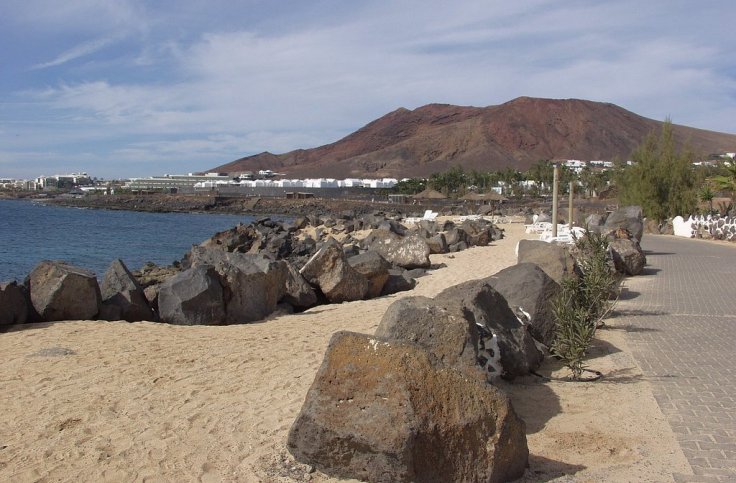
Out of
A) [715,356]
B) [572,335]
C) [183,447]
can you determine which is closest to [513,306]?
[572,335]

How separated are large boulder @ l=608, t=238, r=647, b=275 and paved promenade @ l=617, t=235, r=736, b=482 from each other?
0.37 m

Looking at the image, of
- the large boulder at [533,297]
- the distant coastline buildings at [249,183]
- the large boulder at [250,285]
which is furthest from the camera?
the distant coastline buildings at [249,183]

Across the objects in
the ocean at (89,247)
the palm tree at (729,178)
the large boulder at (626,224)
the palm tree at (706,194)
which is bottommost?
the ocean at (89,247)

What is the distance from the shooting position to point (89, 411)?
19.1 ft

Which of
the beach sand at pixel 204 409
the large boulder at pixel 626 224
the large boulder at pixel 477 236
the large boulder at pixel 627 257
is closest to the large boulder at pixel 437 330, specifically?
the beach sand at pixel 204 409

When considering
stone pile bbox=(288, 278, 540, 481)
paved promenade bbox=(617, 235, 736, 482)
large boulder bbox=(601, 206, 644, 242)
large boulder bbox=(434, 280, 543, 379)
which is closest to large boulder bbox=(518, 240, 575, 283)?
paved promenade bbox=(617, 235, 736, 482)

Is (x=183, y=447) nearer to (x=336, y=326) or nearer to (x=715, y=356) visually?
(x=336, y=326)

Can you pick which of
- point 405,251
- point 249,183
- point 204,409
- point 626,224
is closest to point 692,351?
point 204,409

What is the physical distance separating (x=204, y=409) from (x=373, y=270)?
295 inches

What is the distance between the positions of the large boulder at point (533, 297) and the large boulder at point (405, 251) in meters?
7.97

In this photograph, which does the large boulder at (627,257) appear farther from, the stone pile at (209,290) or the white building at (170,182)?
the white building at (170,182)

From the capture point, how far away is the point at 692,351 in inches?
329

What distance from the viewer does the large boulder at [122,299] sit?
10.3 meters

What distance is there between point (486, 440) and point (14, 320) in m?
7.38
